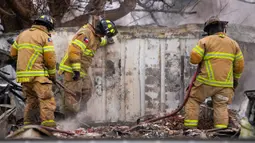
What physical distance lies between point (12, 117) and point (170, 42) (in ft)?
11.3

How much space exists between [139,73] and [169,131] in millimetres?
2446

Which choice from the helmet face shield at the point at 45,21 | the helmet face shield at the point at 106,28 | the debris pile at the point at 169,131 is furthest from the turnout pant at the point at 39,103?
the helmet face shield at the point at 106,28

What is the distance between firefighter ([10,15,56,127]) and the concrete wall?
1760 millimetres

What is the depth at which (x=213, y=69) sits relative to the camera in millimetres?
6359

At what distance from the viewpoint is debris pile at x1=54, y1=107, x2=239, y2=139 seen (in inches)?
210

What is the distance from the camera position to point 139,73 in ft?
27.3

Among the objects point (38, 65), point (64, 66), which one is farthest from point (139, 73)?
point (38, 65)

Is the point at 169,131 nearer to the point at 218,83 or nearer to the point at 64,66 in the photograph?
the point at 218,83

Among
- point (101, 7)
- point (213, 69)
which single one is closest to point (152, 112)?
point (213, 69)

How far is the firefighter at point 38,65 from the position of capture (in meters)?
6.42

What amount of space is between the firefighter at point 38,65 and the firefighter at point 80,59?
952 millimetres

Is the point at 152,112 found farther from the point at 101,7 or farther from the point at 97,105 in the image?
the point at 101,7

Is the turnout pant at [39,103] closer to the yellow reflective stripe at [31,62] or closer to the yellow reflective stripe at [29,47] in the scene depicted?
the yellow reflective stripe at [31,62]

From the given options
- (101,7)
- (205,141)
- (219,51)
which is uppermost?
(101,7)
